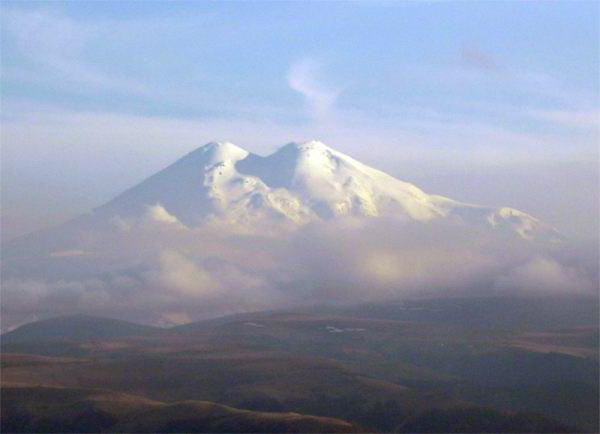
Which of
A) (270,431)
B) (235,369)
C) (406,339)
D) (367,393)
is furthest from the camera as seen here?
(406,339)

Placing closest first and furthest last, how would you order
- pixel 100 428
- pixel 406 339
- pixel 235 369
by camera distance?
pixel 100 428, pixel 235 369, pixel 406 339

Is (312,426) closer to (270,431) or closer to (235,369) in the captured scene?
(270,431)

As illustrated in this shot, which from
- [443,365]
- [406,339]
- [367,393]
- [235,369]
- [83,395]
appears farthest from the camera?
[406,339]

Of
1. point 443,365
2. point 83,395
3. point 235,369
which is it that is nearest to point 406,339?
point 443,365

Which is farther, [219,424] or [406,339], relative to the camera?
[406,339]

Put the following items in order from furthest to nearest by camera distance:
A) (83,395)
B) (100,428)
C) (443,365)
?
(443,365) < (83,395) < (100,428)

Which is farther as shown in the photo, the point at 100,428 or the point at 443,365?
the point at 443,365

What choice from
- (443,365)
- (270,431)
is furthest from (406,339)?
(270,431)

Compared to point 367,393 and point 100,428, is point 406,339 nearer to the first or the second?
point 367,393
